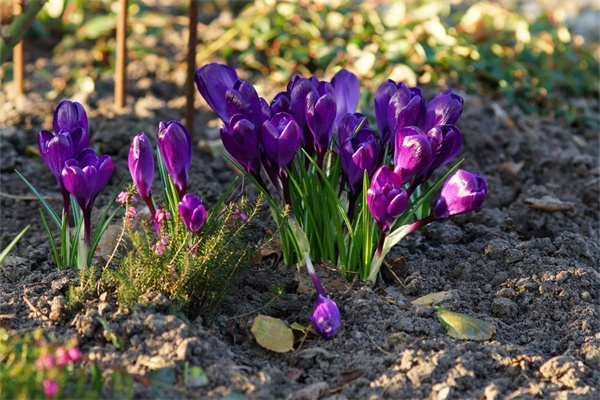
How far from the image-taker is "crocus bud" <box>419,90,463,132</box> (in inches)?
86.6

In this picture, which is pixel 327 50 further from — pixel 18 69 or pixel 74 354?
pixel 74 354

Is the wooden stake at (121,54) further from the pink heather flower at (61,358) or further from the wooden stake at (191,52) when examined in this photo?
the pink heather flower at (61,358)

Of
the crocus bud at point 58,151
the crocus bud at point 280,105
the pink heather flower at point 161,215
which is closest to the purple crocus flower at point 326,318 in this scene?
the pink heather flower at point 161,215

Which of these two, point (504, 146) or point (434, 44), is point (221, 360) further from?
point (434, 44)

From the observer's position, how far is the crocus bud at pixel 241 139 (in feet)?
6.82

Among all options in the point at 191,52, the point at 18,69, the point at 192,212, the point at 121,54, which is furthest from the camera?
the point at 18,69

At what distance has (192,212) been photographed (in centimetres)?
199

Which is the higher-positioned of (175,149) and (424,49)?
(175,149)

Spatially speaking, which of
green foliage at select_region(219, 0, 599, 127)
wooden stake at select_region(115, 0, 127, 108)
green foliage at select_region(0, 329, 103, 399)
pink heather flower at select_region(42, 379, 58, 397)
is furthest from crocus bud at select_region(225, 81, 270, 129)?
green foliage at select_region(219, 0, 599, 127)

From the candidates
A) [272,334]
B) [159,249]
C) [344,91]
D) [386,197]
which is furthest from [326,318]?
[344,91]

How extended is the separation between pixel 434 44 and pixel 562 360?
101 inches

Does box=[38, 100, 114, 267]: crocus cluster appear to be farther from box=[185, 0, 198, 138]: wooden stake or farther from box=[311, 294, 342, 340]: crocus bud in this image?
box=[185, 0, 198, 138]: wooden stake

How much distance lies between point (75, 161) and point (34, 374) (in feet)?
2.24

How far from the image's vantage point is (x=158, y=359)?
1838mm
